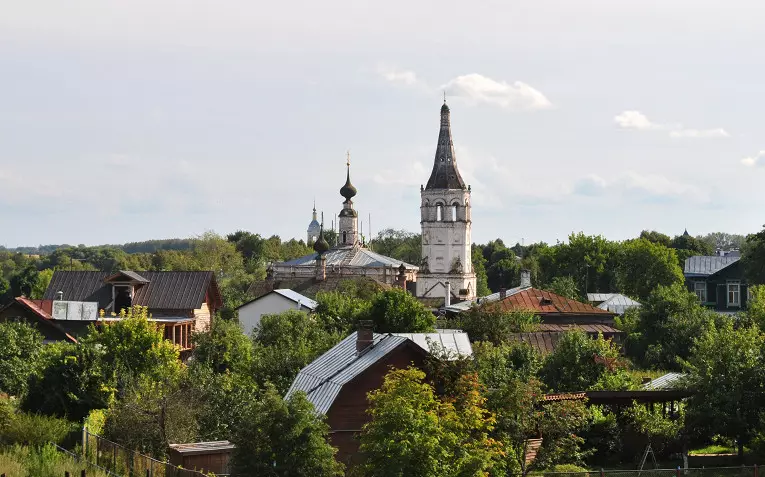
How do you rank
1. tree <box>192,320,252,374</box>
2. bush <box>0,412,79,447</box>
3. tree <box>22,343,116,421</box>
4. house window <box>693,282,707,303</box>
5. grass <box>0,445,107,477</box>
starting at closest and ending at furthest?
grass <box>0,445,107,477</box>
bush <box>0,412,79,447</box>
tree <box>22,343,116,421</box>
tree <box>192,320,252,374</box>
house window <box>693,282,707,303</box>

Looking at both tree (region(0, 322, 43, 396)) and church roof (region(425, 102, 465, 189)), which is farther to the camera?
church roof (region(425, 102, 465, 189))

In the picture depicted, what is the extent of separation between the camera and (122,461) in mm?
27094

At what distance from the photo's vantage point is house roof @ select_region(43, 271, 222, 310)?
60.8 meters

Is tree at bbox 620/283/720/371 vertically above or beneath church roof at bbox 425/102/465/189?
beneath

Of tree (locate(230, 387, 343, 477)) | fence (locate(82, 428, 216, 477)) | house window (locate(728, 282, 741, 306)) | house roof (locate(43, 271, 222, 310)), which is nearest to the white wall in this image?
house roof (locate(43, 271, 222, 310))

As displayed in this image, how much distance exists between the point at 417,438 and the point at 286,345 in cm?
2134

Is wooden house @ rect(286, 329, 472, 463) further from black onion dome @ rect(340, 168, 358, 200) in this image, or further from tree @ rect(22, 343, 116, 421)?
black onion dome @ rect(340, 168, 358, 200)

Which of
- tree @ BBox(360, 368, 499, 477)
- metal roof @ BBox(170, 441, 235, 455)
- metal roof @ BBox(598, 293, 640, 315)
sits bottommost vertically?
metal roof @ BBox(170, 441, 235, 455)

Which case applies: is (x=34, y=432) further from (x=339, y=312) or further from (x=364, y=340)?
(x=339, y=312)

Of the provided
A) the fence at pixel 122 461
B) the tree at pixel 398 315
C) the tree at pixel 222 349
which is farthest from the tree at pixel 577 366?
the fence at pixel 122 461

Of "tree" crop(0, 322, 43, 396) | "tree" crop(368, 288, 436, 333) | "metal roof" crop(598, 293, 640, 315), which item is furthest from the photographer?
"metal roof" crop(598, 293, 640, 315)

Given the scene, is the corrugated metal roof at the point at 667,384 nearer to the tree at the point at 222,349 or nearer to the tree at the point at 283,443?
the tree at the point at 222,349

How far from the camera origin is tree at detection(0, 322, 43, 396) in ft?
132

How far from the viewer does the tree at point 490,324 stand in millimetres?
50500
